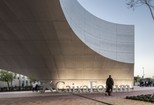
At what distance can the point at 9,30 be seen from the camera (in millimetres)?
24812

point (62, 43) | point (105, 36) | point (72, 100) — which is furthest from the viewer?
point (105, 36)

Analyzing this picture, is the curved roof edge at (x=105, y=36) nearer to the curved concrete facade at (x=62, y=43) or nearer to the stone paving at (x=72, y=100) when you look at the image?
the curved concrete facade at (x=62, y=43)

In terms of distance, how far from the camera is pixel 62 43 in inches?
1078

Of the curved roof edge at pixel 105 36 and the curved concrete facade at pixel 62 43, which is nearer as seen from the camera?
the curved concrete facade at pixel 62 43

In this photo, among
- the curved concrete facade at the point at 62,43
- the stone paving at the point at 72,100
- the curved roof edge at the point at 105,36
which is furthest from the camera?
the curved roof edge at the point at 105,36

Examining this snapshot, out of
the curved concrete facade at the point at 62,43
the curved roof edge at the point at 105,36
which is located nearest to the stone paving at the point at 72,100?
the curved concrete facade at the point at 62,43

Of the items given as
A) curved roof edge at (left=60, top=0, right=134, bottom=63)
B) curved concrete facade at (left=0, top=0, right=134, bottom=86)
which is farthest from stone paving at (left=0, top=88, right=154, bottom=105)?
curved roof edge at (left=60, top=0, right=134, bottom=63)

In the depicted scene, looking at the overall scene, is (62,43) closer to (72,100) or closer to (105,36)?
(105,36)

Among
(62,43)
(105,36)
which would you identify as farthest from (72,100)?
(105,36)

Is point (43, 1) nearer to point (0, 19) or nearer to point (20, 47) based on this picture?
point (0, 19)

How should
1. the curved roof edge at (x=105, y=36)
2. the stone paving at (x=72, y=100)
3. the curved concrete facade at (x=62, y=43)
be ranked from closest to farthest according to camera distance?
the stone paving at (x=72, y=100)
the curved concrete facade at (x=62, y=43)
the curved roof edge at (x=105, y=36)

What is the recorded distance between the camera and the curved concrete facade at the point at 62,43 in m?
21.9

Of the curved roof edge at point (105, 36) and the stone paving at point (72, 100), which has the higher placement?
the curved roof edge at point (105, 36)

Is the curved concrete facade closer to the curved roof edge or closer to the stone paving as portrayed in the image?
the curved roof edge
